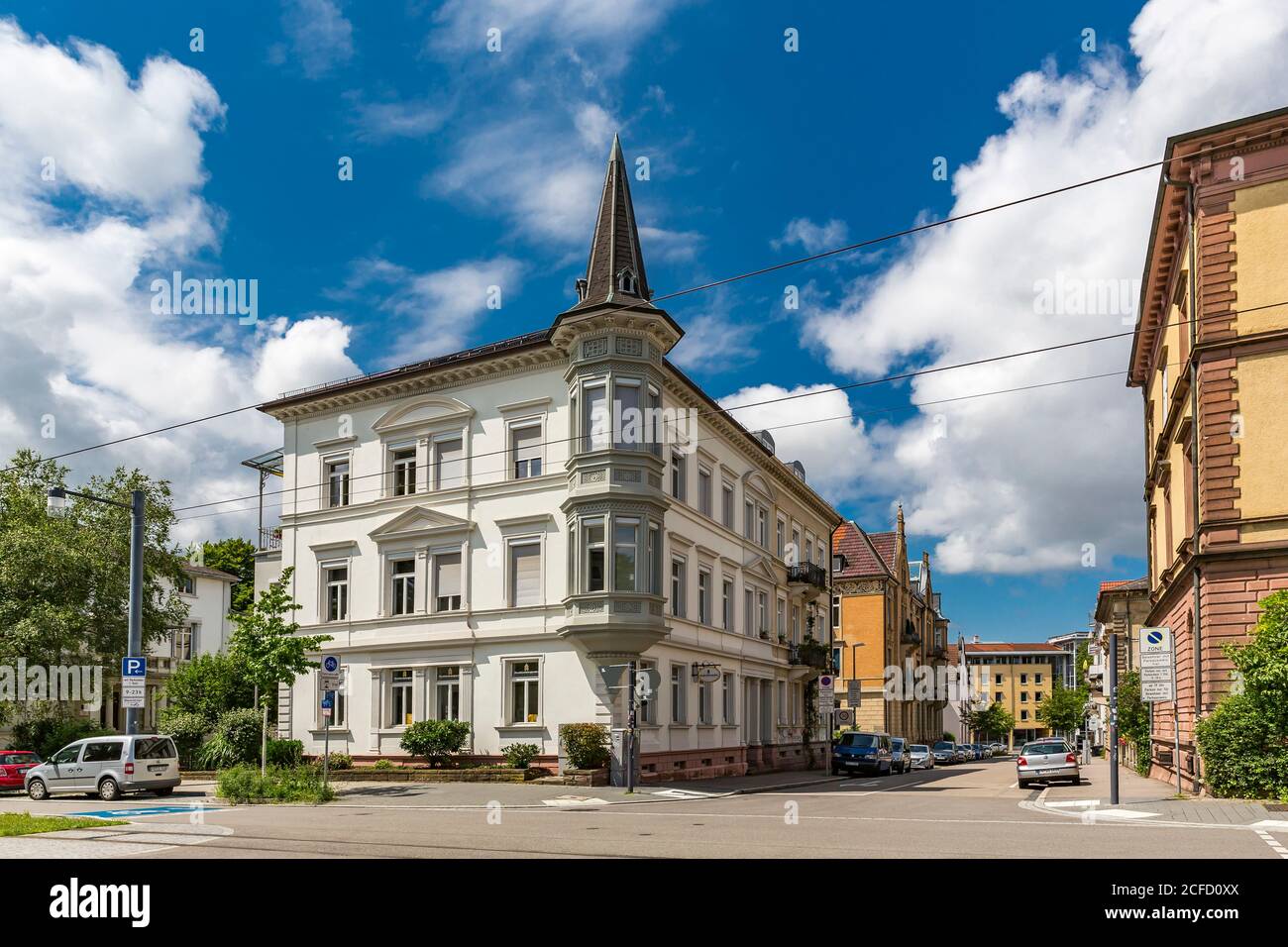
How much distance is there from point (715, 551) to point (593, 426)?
9.10 metres

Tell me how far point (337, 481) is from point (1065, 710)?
92.3m

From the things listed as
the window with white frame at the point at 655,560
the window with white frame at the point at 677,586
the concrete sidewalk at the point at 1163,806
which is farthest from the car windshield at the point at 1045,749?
the window with white frame at the point at 655,560

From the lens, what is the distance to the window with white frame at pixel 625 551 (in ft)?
103

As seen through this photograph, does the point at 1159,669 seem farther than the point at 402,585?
No

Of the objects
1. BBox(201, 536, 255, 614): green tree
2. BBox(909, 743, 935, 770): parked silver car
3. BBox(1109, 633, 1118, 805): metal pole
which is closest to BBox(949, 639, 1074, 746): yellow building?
BBox(909, 743, 935, 770): parked silver car

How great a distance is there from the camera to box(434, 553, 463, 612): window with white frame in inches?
1369

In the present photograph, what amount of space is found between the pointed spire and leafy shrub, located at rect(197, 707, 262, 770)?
16406 mm

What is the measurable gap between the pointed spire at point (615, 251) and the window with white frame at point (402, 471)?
25.3ft

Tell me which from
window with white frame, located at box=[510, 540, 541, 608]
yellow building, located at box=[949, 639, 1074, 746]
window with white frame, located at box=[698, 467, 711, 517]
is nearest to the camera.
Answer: window with white frame, located at box=[510, 540, 541, 608]

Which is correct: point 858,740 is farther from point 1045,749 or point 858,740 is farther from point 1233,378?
point 1233,378

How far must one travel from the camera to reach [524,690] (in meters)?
33.0

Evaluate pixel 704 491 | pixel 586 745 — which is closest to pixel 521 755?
pixel 586 745

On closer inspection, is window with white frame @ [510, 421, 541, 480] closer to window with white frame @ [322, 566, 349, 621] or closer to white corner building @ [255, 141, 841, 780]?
white corner building @ [255, 141, 841, 780]
